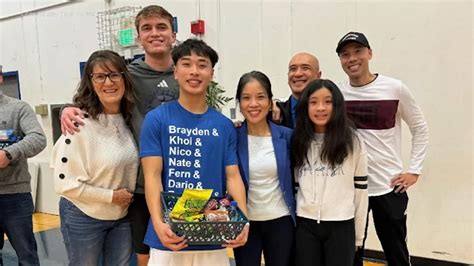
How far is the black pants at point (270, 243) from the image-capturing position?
184 cm

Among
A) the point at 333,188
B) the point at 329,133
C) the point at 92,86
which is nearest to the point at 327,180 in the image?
the point at 333,188

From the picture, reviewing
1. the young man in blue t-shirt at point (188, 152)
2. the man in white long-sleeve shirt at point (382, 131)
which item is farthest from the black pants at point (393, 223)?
the young man in blue t-shirt at point (188, 152)

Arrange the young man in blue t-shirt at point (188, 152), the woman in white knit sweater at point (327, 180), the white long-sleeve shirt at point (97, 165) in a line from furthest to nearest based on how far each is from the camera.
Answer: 1. the woman in white knit sweater at point (327, 180)
2. the white long-sleeve shirt at point (97, 165)
3. the young man in blue t-shirt at point (188, 152)

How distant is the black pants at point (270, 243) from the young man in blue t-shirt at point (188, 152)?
0.61 ft

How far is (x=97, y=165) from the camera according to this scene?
180 cm

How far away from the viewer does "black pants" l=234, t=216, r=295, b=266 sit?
6.03 ft

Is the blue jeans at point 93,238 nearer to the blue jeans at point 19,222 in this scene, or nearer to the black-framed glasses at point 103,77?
the black-framed glasses at point 103,77

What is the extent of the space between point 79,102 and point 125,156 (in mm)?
324

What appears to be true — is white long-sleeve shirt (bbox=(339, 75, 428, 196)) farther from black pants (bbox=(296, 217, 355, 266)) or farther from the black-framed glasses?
the black-framed glasses

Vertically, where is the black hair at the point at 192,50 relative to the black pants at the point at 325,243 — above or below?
above

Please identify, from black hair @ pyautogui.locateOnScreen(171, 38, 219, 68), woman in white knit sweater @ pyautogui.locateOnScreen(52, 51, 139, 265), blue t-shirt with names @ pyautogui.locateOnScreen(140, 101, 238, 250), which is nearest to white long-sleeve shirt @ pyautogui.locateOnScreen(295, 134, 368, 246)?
blue t-shirt with names @ pyautogui.locateOnScreen(140, 101, 238, 250)

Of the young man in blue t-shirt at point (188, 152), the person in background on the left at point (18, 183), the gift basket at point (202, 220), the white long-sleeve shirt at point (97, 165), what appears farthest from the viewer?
the person in background on the left at point (18, 183)

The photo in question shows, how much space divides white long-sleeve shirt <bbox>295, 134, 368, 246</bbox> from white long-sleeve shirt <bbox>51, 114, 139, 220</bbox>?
0.80 metres

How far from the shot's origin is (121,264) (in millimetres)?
1905
